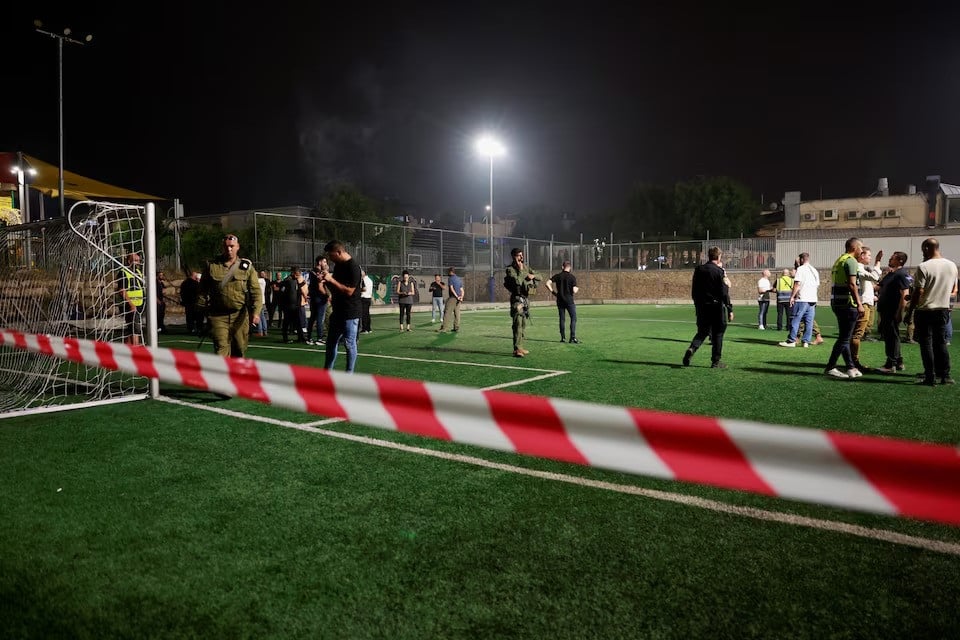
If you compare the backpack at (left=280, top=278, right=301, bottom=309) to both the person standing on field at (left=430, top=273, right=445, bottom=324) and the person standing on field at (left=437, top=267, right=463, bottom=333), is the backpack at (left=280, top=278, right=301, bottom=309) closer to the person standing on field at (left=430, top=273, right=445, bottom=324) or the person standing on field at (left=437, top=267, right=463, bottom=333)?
the person standing on field at (left=437, top=267, right=463, bottom=333)

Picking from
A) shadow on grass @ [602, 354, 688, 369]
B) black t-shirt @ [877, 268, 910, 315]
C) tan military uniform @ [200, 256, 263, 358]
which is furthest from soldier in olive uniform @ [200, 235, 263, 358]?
black t-shirt @ [877, 268, 910, 315]

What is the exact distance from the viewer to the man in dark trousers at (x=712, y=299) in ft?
34.1

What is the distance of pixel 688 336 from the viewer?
1702cm

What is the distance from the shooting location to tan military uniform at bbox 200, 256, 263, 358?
27.4 ft

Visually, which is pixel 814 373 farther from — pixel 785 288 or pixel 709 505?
pixel 785 288

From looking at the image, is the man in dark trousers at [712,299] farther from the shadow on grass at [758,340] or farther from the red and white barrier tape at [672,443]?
the red and white barrier tape at [672,443]

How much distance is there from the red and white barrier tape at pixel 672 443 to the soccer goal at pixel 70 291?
6.53 meters

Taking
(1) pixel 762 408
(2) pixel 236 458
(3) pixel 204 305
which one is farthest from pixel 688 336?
(2) pixel 236 458

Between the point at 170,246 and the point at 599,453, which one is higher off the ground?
the point at 170,246

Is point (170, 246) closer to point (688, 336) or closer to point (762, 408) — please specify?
point (688, 336)

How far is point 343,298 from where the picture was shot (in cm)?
869

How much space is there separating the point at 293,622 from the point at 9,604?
4.93 feet

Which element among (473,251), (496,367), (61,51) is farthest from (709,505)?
(473,251)

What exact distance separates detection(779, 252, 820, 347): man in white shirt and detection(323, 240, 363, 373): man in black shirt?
9.27 m
